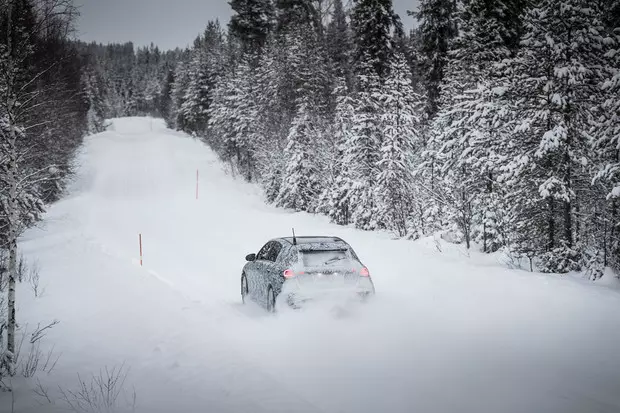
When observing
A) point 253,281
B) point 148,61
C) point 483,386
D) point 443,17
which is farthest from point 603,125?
point 148,61

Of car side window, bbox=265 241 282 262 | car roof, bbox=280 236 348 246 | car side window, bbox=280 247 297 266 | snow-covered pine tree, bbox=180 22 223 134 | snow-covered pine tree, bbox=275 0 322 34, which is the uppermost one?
snow-covered pine tree, bbox=275 0 322 34

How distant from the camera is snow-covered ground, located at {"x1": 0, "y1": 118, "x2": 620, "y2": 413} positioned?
4660 millimetres

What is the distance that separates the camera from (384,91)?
71.7 ft

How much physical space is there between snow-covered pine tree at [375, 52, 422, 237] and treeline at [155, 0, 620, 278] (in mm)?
74

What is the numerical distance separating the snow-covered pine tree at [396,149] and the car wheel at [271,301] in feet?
45.3

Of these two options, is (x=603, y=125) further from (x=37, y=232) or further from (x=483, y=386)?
(x=37, y=232)

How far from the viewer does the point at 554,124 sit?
12688mm

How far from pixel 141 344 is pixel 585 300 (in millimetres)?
8185

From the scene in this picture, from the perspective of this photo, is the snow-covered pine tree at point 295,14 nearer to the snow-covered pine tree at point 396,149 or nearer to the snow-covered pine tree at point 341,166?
the snow-covered pine tree at point 341,166

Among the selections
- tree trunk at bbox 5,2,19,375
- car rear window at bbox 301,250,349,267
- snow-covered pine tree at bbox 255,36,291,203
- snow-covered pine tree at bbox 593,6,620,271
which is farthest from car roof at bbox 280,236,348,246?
snow-covered pine tree at bbox 255,36,291,203

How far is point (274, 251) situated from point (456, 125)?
1233 centimetres

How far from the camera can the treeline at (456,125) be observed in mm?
12039

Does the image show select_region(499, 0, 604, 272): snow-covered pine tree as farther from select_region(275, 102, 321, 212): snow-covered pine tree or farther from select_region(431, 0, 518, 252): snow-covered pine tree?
select_region(275, 102, 321, 212): snow-covered pine tree

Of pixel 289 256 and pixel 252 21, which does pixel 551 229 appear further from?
pixel 252 21
